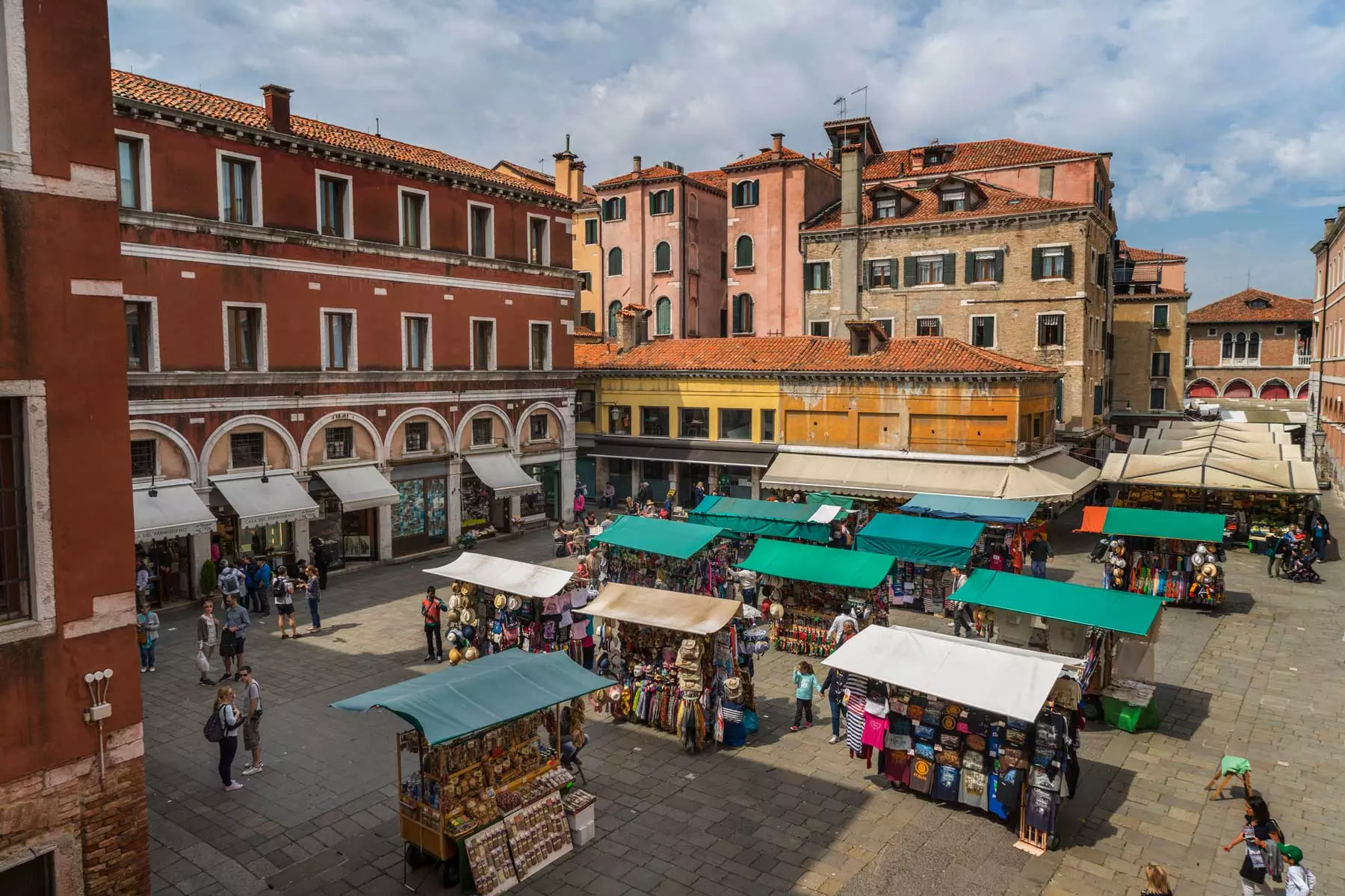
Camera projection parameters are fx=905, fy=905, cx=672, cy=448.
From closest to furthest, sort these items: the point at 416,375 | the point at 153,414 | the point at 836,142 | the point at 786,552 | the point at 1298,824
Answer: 1. the point at 1298,824
2. the point at 786,552
3. the point at 153,414
4. the point at 416,375
5. the point at 836,142

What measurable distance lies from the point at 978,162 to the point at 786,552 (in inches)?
1225

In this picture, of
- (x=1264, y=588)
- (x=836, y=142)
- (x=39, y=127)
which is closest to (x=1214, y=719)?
(x=1264, y=588)

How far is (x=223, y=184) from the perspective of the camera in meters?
24.3

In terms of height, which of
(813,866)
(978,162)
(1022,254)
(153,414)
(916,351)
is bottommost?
(813,866)

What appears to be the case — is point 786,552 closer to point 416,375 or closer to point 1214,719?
point 1214,719

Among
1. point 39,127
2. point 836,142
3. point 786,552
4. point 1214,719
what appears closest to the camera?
point 39,127

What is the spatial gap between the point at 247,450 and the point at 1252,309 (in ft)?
263

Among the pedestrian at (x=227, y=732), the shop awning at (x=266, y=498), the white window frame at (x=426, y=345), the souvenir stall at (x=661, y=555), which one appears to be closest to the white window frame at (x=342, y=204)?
the white window frame at (x=426, y=345)

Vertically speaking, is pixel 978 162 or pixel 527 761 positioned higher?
pixel 978 162

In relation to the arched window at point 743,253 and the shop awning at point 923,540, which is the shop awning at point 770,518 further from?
the arched window at point 743,253

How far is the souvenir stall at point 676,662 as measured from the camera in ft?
49.6

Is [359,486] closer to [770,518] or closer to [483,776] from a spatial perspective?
[770,518]

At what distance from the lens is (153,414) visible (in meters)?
23.0

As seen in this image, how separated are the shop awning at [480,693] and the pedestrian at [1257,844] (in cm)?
791
